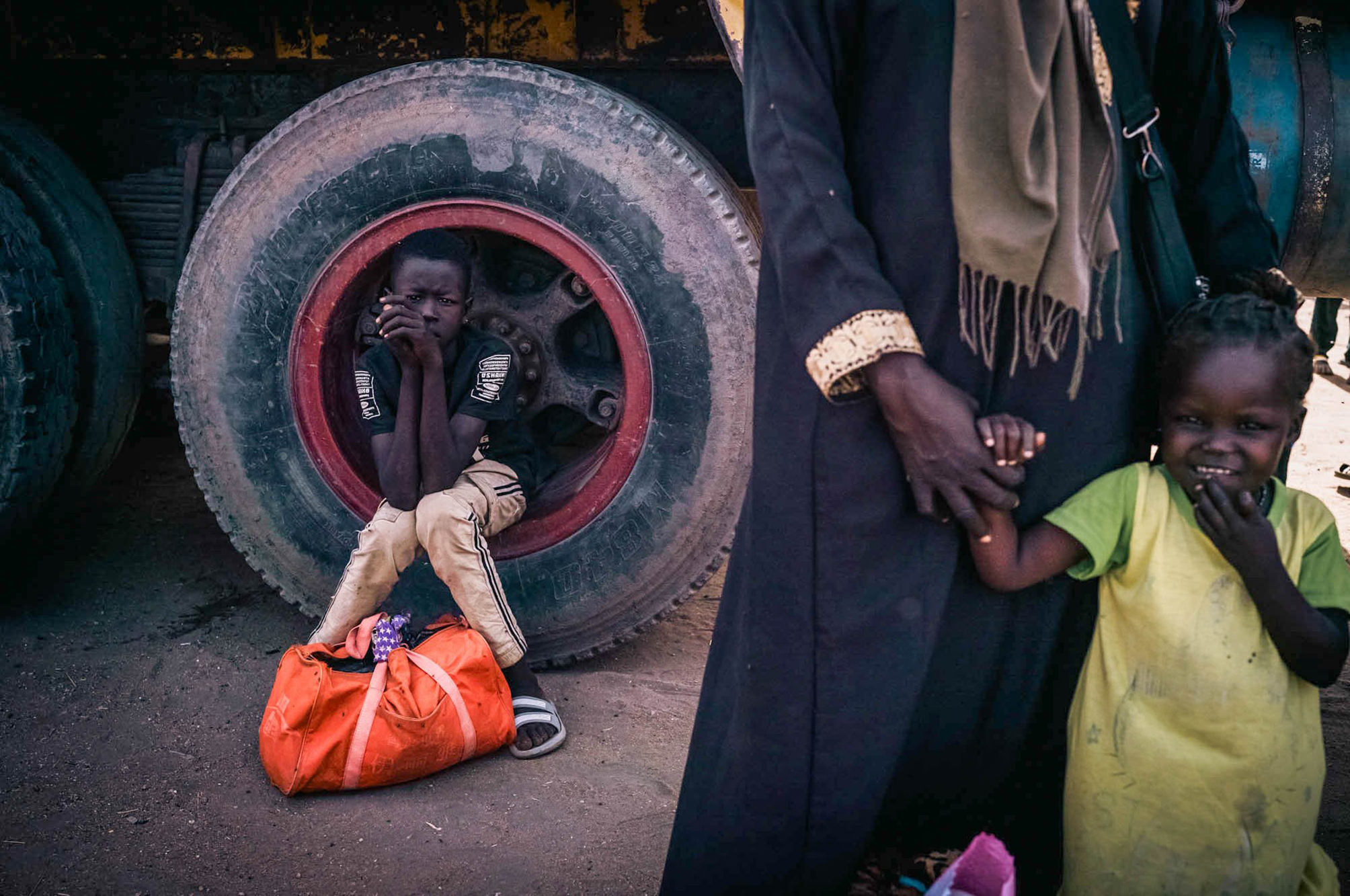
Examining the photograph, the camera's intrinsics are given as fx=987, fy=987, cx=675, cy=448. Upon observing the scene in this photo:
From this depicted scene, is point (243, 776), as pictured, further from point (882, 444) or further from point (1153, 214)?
point (1153, 214)

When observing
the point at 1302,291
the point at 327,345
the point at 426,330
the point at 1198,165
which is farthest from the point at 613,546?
the point at 1302,291

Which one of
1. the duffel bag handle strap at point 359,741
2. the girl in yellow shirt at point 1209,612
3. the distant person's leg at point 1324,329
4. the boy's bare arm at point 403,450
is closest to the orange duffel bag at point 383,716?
the duffel bag handle strap at point 359,741

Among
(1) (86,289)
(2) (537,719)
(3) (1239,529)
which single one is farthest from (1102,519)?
(1) (86,289)

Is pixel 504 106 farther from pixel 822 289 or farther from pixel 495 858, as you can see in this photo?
pixel 495 858

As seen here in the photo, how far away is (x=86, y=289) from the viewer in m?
2.73

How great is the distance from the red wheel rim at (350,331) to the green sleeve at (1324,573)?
1.50 meters

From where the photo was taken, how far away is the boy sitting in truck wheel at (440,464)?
2301 millimetres

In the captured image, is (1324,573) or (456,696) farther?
(456,696)

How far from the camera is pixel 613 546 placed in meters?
2.53

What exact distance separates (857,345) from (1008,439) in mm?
234

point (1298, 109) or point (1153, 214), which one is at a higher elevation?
point (1298, 109)

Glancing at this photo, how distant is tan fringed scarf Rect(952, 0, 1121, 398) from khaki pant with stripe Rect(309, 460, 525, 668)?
→ 55.7 inches

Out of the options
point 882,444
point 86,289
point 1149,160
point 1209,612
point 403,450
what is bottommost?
point 1209,612

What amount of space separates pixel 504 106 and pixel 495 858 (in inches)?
68.1
